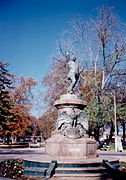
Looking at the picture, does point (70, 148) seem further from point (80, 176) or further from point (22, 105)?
point (22, 105)

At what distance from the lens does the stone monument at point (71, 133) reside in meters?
10.9

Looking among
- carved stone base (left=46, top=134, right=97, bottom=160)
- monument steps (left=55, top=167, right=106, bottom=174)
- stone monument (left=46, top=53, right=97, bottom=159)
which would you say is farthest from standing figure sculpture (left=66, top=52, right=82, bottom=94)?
monument steps (left=55, top=167, right=106, bottom=174)

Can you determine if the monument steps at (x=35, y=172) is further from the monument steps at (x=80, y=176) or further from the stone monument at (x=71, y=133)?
the stone monument at (x=71, y=133)

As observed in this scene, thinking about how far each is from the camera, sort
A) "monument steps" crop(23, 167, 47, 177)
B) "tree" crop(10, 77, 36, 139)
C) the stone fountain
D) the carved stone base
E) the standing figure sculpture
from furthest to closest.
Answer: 1. "tree" crop(10, 77, 36, 139)
2. the standing figure sculpture
3. the carved stone base
4. the stone fountain
5. "monument steps" crop(23, 167, 47, 177)

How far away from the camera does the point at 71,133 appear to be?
11430 millimetres

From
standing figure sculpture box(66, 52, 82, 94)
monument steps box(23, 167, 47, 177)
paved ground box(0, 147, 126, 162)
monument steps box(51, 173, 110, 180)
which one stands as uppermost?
standing figure sculpture box(66, 52, 82, 94)

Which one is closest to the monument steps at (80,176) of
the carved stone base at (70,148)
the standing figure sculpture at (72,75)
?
the carved stone base at (70,148)

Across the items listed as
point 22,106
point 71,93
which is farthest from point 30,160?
point 22,106

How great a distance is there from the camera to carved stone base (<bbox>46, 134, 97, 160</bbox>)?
10.8m

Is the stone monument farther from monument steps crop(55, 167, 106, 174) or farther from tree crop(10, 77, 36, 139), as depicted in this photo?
tree crop(10, 77, 36, 139)

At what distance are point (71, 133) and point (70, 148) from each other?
0.87m

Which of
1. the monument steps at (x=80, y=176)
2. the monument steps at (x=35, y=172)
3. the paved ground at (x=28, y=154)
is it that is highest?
the monument steps at (x=35, y=172)

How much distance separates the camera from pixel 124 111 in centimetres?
2827

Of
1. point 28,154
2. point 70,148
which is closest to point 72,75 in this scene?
point 70,148
